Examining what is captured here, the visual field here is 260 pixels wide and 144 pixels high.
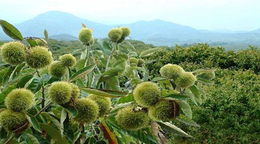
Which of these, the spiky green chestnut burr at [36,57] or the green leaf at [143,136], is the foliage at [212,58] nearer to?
the green leaf at [143,136]

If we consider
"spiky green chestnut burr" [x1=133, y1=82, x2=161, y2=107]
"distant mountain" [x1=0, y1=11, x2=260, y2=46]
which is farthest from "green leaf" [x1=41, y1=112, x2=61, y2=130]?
"distant mountain" [x1=0, y1=11, x2=260, y2=46]

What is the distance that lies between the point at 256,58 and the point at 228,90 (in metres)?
1.96

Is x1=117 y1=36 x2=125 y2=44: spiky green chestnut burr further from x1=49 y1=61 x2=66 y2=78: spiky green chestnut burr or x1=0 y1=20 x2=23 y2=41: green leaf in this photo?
x1=0 y1=20 x2=23 y2=41: green leaf

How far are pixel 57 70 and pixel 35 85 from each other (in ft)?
0.30

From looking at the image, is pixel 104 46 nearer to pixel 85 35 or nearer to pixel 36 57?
pixel 85 35

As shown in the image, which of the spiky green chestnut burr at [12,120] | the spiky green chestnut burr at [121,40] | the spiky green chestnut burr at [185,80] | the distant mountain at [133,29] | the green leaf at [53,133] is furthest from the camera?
the distant mountain at [133,29]

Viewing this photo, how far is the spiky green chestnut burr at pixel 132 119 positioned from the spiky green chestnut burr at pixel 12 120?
23cm

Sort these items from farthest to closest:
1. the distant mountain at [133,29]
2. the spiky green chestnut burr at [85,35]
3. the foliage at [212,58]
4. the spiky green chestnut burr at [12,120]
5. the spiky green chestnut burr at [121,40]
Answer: the distant mountain at [133,29]
the foliage at [212,58]
the spiky green chestnut burr at [121,40]
the spiky green chestnut burr at [85,35]
the spiky green chestnut burr at [12,120]

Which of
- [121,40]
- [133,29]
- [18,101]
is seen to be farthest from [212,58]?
[133,29]

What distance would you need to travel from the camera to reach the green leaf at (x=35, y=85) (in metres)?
0.76

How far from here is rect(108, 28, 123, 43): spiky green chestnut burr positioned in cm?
123

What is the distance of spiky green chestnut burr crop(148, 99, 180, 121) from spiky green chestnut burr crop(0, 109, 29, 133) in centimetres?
30

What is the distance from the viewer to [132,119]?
2.18 ft

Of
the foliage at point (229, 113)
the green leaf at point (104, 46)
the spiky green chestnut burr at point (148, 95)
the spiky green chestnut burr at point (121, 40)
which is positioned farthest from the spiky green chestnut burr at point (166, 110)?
the foliage at point (229, 113)
